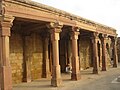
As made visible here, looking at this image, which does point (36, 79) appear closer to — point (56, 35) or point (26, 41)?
point (26, 41)

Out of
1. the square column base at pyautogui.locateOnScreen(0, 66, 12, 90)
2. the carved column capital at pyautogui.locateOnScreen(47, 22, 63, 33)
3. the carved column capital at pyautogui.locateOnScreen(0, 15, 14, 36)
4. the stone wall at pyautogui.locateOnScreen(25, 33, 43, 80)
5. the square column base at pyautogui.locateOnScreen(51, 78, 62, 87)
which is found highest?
the carved column capital at pyautogui.locateOnScreen(47, 22, 63, 33)

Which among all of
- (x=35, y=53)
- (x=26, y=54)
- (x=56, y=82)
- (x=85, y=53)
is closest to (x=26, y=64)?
(x=26, y=54)

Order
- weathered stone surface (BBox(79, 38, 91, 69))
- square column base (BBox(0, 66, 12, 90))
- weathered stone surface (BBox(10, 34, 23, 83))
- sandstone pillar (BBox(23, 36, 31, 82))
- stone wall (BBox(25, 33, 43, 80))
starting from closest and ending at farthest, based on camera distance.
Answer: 1. square column base (BBox(0, 66, 12, 90))
2. weathered stone surface (BBox(10, 34, 23, 83))
3. sandstone pillar (BBox(23, 36, 31, 82))
4. stone wall (BBox(25, 33, 43, 80))
5. weathered stone surface (BBox(79, 38, 91, 69))

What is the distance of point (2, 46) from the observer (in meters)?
9.78

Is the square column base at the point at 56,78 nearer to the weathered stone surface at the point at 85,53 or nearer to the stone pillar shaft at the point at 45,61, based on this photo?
the stone pillar shaft at the point at 45,61

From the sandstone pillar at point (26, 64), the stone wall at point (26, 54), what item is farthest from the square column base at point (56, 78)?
the stone wall at point (26, 54)

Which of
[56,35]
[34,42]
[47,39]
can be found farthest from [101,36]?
[56,35]

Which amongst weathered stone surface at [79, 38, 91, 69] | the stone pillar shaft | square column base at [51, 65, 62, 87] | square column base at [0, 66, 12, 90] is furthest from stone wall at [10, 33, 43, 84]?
weathered stone surface at [79, 38, 91, 69]

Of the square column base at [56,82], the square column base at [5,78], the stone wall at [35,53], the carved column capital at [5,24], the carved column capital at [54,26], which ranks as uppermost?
the carved column capital at [54,26]

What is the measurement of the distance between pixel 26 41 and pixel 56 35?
2.68 metres

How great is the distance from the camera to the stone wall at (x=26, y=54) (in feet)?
46.4

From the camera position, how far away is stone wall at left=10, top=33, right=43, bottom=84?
14143mm

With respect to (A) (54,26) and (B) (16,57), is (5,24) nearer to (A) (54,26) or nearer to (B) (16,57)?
(A) (54,26)

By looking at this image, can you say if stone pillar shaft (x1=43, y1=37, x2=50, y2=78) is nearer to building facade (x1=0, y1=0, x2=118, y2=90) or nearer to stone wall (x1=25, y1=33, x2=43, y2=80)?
building facade (x1=0, y1=0, x2=118, y2=90)
